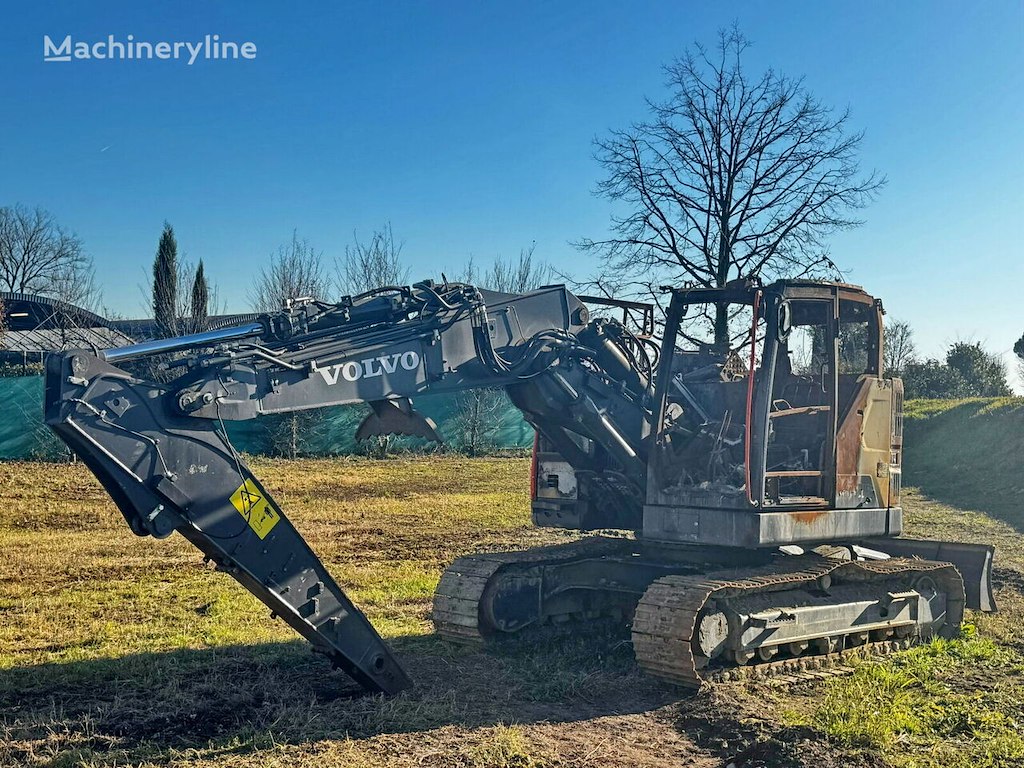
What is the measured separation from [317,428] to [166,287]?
7213 mm

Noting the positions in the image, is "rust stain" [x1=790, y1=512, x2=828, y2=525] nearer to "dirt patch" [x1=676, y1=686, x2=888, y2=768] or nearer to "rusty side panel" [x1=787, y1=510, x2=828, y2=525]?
"rusty side panel" [x1=787, y1=510, x2=828, y2=525]

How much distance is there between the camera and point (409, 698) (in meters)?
7.21

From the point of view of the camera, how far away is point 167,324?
28.9 m

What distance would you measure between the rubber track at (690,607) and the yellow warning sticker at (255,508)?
9.48 feet

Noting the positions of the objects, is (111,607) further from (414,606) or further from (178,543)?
(178,543)

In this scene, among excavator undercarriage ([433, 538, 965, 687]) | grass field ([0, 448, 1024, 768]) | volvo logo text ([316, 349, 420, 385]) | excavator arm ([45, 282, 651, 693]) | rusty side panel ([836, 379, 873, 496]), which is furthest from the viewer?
rusty side panel ([836, 379, 873, 496])

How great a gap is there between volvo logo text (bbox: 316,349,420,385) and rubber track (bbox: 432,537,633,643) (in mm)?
2590

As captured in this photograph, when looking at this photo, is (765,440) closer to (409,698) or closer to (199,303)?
(409,698)

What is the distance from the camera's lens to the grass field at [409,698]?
20.4 feet

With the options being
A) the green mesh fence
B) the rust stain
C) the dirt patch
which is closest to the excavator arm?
the rust stain

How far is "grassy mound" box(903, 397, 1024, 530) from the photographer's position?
2239 centimetres

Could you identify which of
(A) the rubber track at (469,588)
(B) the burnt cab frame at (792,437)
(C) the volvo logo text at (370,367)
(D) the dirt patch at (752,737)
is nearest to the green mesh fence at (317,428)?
(A) the rubber track at (469,588)

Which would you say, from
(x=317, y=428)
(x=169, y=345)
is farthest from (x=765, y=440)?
(x=317, y=428)

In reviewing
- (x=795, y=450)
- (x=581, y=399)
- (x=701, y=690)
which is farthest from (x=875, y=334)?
(x=701, y=690)
